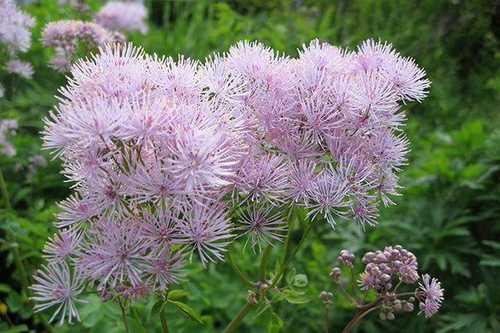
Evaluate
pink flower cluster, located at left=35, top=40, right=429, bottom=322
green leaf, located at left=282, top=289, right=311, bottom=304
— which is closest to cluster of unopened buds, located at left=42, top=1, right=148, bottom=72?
pink flower cluster, located at left=35, top=40, right=429, bottom=322

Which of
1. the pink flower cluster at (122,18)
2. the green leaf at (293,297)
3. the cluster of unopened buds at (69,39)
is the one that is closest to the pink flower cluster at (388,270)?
the green leaf at (293,297)

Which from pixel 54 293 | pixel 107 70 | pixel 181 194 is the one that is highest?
pixel 107 70

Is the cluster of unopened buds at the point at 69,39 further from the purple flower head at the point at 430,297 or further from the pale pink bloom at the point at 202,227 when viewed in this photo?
the purple flower head at the point at 430,297

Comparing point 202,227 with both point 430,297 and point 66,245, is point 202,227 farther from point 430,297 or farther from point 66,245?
point 430,297

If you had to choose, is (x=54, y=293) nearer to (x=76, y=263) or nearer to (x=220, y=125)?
(x=76, y=263)

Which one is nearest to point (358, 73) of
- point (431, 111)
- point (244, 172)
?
point (244, 172)

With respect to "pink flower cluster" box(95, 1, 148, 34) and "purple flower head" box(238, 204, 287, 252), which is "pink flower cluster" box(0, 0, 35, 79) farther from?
"pink flower cluster" box(95, 1, 148, 34)
